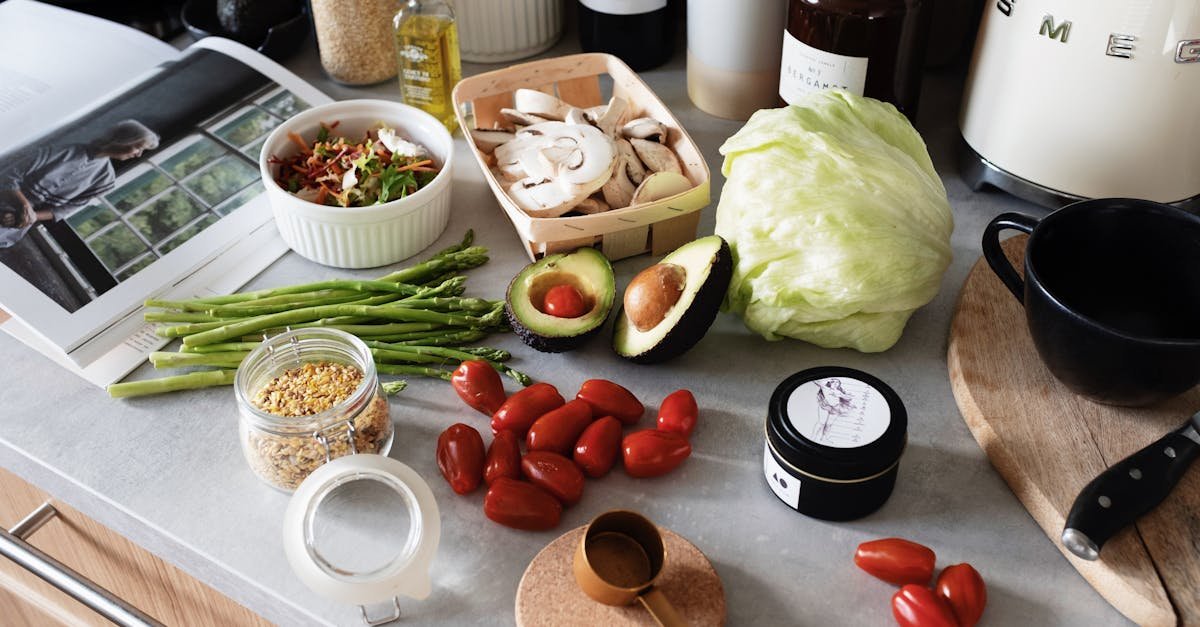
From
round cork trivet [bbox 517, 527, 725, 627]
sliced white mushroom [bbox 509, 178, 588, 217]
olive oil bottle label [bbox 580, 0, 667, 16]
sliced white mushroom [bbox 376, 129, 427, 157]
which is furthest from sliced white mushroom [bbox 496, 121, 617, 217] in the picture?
round cork trivet [bbox 517, 527, 725, 627]

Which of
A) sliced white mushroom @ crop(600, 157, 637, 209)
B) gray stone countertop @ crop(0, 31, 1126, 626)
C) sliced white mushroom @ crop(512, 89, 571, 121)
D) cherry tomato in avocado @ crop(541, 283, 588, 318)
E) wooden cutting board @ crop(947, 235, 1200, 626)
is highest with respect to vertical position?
sliced white mushroom @ crop(512, 89, 571, 121)

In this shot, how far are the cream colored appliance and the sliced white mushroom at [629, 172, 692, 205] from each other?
38 cm

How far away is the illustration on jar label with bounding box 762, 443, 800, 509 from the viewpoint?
956 mm

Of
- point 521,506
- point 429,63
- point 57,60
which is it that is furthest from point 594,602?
point 57,60

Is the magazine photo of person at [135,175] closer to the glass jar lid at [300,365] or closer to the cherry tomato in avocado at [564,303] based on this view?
the glass jar lid at [300,365]

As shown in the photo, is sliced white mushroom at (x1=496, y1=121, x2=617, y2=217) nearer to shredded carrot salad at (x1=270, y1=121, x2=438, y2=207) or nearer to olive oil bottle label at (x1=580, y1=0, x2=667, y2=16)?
shredded carrot salad at (x1=270, y1=121, x2=438, y2=207)

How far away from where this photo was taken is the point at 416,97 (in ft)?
4.76

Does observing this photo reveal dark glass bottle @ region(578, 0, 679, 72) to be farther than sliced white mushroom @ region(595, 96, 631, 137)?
Yes

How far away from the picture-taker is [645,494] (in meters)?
1.00

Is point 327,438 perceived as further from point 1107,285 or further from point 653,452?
point 1107,285

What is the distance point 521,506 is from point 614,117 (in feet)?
→ 1.86

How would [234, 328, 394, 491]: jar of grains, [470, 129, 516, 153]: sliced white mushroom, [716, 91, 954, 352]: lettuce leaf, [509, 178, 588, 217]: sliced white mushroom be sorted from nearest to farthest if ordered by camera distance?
[234, 328, 394, 491]: jar of grains
[716, 91, 954, 352]: lettuce leaf
[509, 178, 588, 217]: sliced white mushroom
[470, 129, 516, 153]: sliced white mushroom

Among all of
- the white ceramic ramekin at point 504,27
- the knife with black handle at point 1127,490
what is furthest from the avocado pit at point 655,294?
the white ceramic ramekin at point 504,27

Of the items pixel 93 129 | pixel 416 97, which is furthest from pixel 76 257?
pixel 416 97
